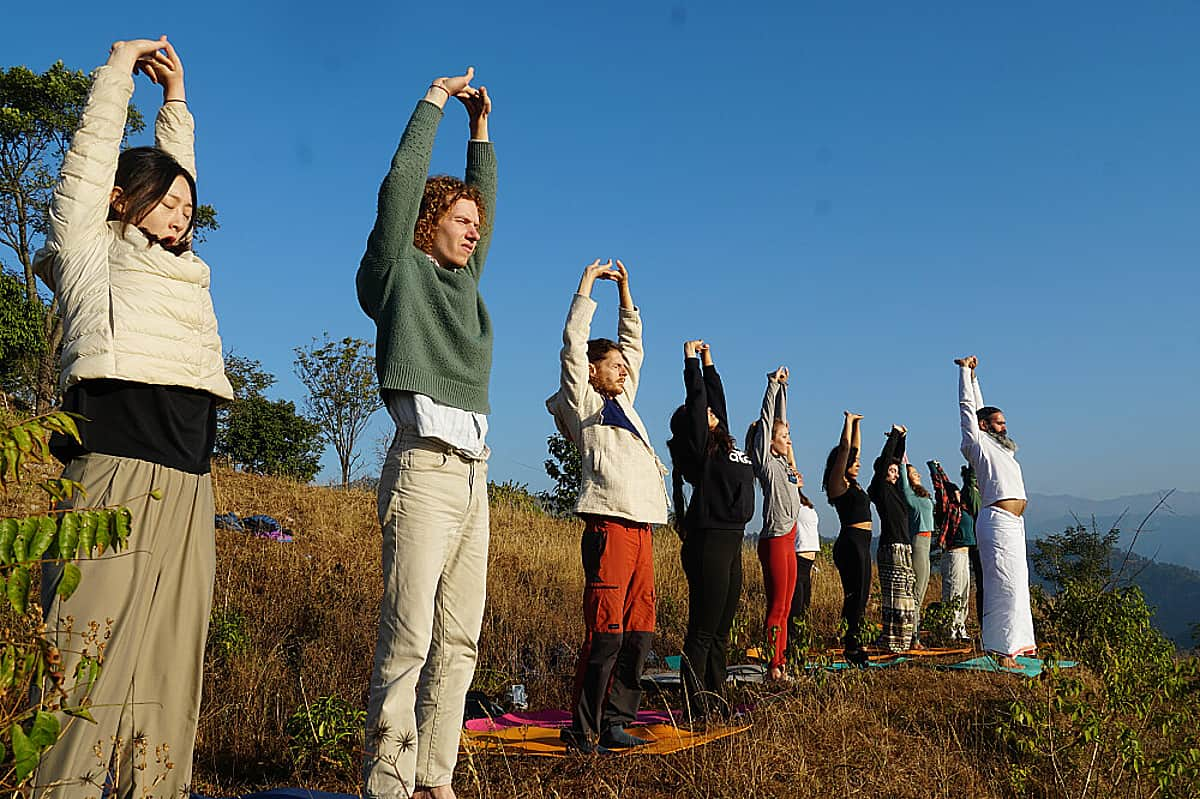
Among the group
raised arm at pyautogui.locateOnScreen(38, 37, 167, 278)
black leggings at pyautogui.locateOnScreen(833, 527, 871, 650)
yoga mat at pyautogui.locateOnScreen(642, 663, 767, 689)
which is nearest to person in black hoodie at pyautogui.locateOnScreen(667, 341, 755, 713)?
yoga mat at pyautogui.locateOnScreen(642, 663, 767, 689)

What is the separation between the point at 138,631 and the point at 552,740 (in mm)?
2790

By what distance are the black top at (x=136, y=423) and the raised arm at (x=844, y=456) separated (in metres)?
6.30

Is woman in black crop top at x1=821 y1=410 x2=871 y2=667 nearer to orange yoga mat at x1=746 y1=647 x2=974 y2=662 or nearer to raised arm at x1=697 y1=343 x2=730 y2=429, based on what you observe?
orange yoga mat at x1=746 y1=647 x2=974 y2=662

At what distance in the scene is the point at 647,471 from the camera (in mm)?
5125

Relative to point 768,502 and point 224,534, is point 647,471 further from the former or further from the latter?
point 224,534

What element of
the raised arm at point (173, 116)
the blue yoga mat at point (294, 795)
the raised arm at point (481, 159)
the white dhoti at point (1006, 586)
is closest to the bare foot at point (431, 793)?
the blue yoga mat at point (294, 795)

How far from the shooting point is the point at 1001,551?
7.33m

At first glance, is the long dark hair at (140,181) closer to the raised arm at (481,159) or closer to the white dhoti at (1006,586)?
the raised arm at (481,159)

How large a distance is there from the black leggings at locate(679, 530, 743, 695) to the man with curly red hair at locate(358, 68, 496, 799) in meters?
2.50

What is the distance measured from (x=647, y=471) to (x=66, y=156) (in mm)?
3183

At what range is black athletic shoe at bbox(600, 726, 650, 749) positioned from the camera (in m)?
4.77

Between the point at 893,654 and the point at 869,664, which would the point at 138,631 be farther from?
the point at 893,654

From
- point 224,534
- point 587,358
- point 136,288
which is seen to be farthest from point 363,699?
point 224,534

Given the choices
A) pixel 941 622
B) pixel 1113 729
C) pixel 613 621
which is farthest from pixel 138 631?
pixel 941 622
